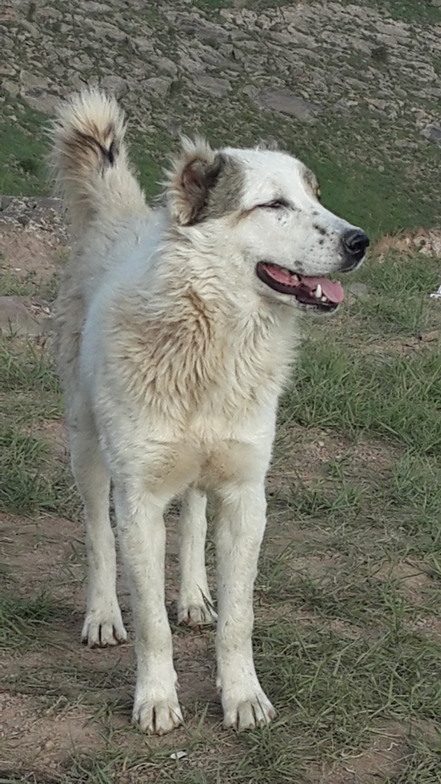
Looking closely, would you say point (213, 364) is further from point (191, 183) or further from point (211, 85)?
point (211, 85)

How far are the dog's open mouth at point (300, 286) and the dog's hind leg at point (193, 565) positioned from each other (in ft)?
3.20

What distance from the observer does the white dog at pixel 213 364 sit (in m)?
3.06

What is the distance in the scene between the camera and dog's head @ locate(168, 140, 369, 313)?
3.04 m

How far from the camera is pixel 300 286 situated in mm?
3074

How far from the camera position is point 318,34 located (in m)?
25.7

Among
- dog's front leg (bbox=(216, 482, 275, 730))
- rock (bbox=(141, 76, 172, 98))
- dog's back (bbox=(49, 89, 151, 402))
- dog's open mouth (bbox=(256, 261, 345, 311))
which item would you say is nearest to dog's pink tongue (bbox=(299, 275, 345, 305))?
dog's open mouth (bbox=(256, 261, 345, 311))

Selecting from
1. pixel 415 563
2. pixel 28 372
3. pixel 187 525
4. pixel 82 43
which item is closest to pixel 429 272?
pixel 28 372

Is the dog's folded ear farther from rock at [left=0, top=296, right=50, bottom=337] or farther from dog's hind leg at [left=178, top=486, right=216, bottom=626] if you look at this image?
rock at [left=0, top=296, right=50, bottom=337]

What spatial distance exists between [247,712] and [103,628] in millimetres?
742

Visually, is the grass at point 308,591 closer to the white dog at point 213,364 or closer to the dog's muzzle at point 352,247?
the white dog at point 213,364

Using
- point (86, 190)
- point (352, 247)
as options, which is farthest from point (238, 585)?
point (86, 190)

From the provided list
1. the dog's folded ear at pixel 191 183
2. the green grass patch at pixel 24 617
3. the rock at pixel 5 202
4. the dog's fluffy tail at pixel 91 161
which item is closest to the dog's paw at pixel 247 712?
the green grass patch at pixel 24 617

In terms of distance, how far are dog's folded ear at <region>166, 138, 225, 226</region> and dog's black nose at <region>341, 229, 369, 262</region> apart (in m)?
0.41

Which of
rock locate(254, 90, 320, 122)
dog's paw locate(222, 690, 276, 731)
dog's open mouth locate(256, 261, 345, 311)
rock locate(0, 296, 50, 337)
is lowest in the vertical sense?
rock locate(254, 90, 320, 122)
